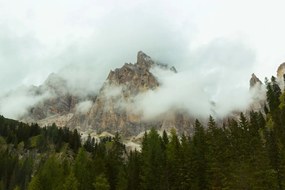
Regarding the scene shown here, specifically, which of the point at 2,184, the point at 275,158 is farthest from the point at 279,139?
the point at 2,184

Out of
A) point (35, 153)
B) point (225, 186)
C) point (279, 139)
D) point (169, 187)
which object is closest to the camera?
point (225, 186)

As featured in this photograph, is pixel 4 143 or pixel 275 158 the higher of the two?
pixel 4 143

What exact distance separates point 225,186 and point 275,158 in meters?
16.3

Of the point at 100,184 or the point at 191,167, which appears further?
the point at 191,167

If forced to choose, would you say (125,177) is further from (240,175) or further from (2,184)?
(2,184)

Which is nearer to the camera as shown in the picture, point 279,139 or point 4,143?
point 279,139

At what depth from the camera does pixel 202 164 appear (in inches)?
2857

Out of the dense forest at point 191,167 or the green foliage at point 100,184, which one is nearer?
the dense forest at point 191,167

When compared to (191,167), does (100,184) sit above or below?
below

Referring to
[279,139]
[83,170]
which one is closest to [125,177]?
[83,170]

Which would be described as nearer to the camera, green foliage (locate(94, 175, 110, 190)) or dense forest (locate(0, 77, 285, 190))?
dense forest (locate(0, 77, 285, 190))

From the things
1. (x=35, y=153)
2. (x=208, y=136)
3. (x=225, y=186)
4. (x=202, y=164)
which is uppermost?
(x=35, y=153)

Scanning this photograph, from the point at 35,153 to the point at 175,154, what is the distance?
121 meters

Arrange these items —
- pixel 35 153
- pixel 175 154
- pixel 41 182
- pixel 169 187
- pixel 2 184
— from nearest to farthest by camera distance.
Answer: pixel 169 187 < pixel 175 154 < pixel 41 182 < pixel 2 184 < pixel 35 153
